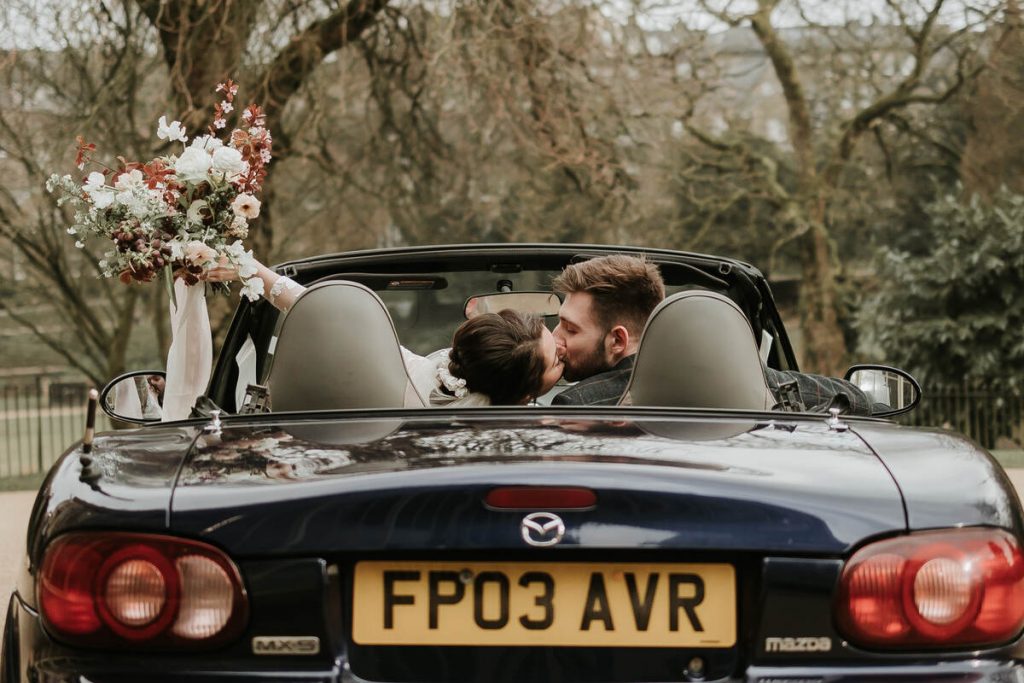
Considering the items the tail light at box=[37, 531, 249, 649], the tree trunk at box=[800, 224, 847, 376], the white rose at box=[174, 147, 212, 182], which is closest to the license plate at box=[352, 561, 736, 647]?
the tail light at box=[37, 531, 249, 649]

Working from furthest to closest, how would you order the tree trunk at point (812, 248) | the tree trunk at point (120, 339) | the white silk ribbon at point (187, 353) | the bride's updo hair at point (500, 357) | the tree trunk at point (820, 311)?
the tree trunk at point (820, 311)
the tree trunk at point (812, 248)
the tree trunk at point (120, 339)
the white silk ribbon at point (187, 353)
the bride's updo hair at point (500, 357)

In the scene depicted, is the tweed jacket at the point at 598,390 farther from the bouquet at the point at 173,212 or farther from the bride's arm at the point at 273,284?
the bouquet at the point at 173,212

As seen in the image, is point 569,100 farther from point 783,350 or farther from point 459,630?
point 459,630

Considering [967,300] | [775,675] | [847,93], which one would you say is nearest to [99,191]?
[775,675]

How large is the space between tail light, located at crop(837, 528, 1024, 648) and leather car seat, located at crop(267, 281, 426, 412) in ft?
3.72

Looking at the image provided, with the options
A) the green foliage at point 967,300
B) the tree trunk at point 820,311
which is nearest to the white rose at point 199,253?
the green foliage at point 967,300

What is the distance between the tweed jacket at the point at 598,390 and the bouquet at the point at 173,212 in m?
1.26

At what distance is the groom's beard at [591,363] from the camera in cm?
360

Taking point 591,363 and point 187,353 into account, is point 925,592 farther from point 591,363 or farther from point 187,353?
point 187,353

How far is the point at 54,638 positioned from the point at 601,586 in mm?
890

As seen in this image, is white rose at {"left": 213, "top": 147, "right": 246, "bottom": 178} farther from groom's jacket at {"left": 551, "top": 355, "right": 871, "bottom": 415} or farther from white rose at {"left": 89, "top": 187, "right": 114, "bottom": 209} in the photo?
groom's jacket at {"left": 551, "top": 355, "right": 871, "bottom": 415}

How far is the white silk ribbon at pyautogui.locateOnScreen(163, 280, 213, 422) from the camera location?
15.0 ft

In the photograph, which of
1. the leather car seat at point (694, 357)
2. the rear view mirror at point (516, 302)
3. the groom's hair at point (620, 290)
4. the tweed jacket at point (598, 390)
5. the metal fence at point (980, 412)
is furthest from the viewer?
the metal fence at point (980, 412)

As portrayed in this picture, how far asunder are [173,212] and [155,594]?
2.35 metres
